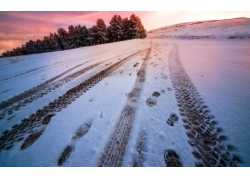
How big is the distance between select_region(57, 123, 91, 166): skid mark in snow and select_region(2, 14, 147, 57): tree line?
73.7ft

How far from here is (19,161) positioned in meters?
1.73

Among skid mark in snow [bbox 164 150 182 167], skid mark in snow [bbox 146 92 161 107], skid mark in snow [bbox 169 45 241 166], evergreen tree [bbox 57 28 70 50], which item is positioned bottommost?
skid mark in snow [bbox 164 150 182 167]

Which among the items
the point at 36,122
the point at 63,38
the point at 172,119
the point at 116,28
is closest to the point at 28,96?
the point at 36,122

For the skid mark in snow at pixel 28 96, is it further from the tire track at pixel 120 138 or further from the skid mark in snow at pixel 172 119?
the skid mark in snow at pixel 172 119

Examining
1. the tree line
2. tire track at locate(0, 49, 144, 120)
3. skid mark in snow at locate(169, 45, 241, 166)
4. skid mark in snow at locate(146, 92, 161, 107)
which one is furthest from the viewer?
the tree line

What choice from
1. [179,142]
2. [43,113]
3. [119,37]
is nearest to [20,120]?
[43,113]

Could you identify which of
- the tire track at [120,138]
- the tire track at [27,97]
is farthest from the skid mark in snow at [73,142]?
the tire track at [27,97]

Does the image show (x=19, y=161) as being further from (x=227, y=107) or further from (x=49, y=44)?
(x=49, y=44)

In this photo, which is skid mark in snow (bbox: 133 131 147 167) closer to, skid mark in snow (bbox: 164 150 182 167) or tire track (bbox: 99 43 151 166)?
tire track (bbox: 99 43 151 166)

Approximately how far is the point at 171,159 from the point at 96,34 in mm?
27902

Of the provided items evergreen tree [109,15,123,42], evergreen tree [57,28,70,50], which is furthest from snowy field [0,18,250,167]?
evergreen tree [57,28,70,50]

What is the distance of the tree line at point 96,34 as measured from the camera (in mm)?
23969

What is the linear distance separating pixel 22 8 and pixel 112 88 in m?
3.13

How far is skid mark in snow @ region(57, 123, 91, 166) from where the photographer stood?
1684 mm
